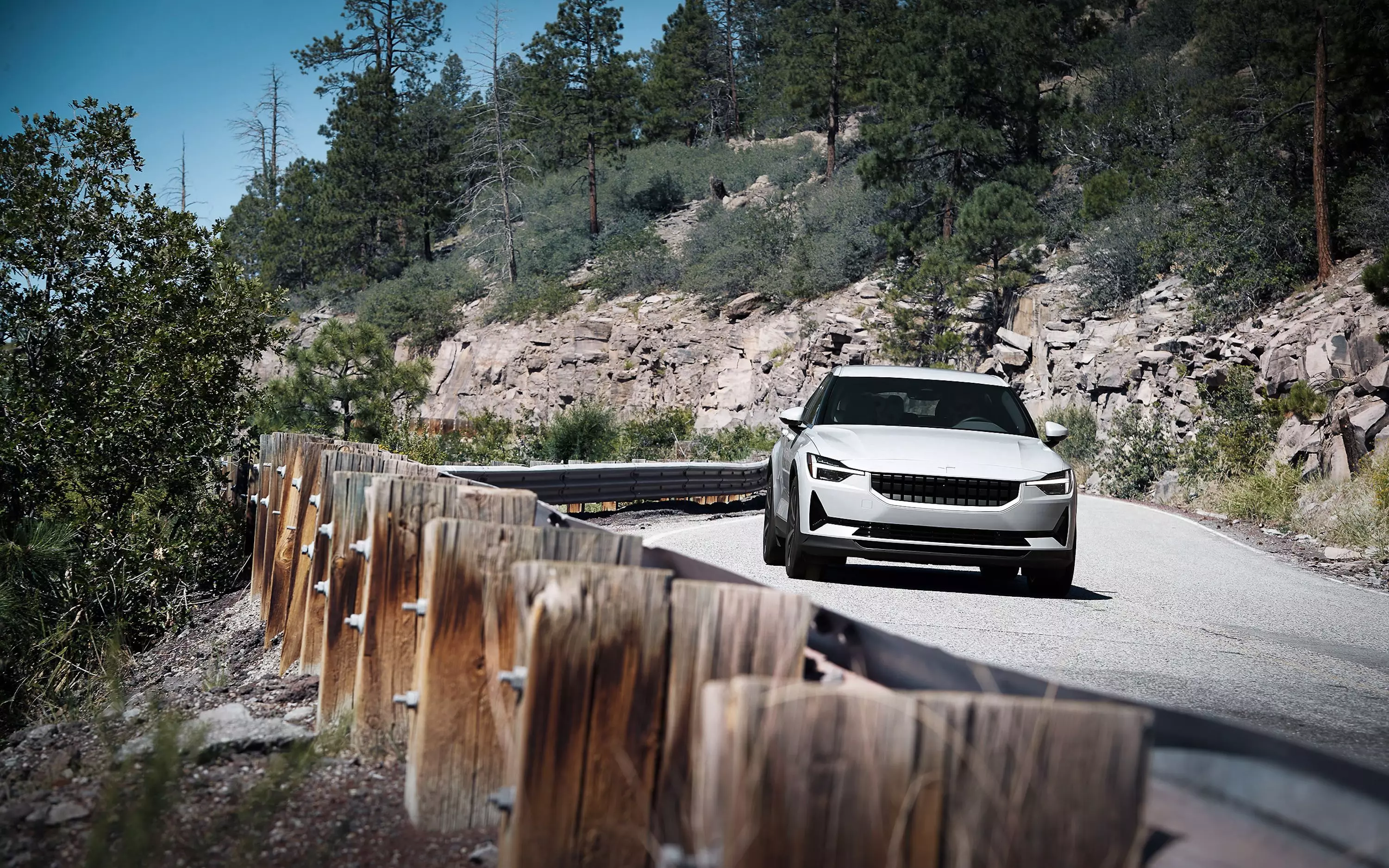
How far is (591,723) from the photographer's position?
2826 millimetres

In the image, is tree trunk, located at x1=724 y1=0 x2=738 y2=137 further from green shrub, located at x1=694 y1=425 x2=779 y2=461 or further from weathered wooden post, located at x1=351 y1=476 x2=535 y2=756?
weathered wooden post, located at x1=351 y1=476 x2=535 y2=756

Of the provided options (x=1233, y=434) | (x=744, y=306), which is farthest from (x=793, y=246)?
(x=1233, y=434)

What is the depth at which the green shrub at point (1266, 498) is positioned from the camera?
19.2m

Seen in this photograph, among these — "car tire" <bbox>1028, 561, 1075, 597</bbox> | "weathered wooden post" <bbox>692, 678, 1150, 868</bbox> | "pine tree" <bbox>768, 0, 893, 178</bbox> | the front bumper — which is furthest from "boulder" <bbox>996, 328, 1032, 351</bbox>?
"weathered wooden post" <bbox>692, 678, 1150, 868</bbox>

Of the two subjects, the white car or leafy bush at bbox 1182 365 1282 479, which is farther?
leafy bush at bbox 1182 365 1282 479

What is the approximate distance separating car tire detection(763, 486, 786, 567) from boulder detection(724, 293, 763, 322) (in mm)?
36757

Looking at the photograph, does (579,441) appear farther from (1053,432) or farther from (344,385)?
(1053,432)

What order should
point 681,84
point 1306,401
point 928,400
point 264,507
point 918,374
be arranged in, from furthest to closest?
point 681,84 → point 1306,401 → point 928,400 → point 918,374 → point 264,507

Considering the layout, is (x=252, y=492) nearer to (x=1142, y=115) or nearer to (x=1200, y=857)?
(x=1200, y=857)

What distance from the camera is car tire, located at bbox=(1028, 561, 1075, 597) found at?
9391 millimetres

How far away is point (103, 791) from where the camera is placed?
12.5 ft

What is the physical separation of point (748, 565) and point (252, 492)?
185 inches

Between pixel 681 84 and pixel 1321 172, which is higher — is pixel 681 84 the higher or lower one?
the higher one

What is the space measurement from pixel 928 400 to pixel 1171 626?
2.99 metres
